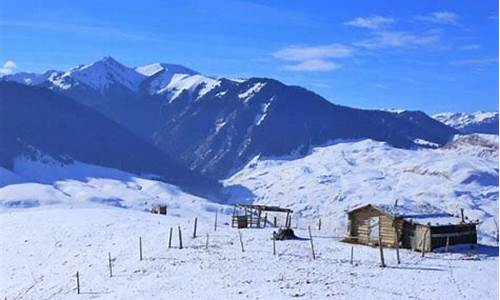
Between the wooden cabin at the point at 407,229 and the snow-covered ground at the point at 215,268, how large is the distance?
1.68 metres

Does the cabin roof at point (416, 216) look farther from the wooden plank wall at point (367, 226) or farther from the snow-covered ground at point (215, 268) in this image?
the snow-covered ground at point (215, 268)

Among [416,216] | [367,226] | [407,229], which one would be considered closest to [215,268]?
[367,226]

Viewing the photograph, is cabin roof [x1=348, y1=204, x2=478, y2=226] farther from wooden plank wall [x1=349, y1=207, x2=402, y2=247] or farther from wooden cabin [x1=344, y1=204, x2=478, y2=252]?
wooden plank wall [x1=349, y1=207, x2=402, y2=247]

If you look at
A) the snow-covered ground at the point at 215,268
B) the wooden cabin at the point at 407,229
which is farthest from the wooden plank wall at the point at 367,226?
the snow-covered ground at the point at 215,268

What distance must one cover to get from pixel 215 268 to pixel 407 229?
19.7 metres

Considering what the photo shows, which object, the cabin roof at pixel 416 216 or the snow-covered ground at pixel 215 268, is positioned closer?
the snow-covered ground at pixel 215 268

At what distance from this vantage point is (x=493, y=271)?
49656 mm

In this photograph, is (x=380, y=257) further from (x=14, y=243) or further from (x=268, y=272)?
(x=14, y=243)

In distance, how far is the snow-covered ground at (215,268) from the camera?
43.5m

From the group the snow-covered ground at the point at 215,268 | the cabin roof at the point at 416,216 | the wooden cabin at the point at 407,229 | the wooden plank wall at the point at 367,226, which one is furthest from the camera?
the wooden plank wall at the point at 367,226

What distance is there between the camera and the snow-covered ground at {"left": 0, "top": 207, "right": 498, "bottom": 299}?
43469 millimetres

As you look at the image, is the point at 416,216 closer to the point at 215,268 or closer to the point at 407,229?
the point at 407,229

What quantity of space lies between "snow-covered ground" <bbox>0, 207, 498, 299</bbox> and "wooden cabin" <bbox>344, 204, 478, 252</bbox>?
1.68 m

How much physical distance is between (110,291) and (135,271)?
14.6 feet
